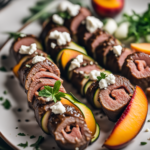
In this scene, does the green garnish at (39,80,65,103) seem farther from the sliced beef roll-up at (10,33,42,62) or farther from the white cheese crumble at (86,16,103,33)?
the white cheese crumble at (86,16,103,33)

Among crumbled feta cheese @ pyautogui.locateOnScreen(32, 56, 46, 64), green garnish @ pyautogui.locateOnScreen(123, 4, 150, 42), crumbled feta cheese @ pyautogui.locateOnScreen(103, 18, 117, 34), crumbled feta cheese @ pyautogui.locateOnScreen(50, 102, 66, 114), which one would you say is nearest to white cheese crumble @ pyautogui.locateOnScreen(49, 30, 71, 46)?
crumbled feta cheese @ pyautogui.locateOnScreen(32, 56, 46, 64)

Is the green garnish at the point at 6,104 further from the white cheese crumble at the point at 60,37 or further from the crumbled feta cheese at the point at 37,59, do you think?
the white cheese crumble at the point at 60,37

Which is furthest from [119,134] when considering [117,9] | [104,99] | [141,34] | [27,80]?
[117,9]

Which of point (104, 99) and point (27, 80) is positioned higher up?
point (27, 80)

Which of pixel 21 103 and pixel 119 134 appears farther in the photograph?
pixel 21 103

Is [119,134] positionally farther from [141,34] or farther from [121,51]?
[141,34]

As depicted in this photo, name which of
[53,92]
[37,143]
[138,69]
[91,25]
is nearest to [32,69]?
[53,92]

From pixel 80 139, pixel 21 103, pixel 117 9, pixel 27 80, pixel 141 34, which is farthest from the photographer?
pixel 117 9

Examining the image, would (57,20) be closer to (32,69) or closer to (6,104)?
(32,69)
